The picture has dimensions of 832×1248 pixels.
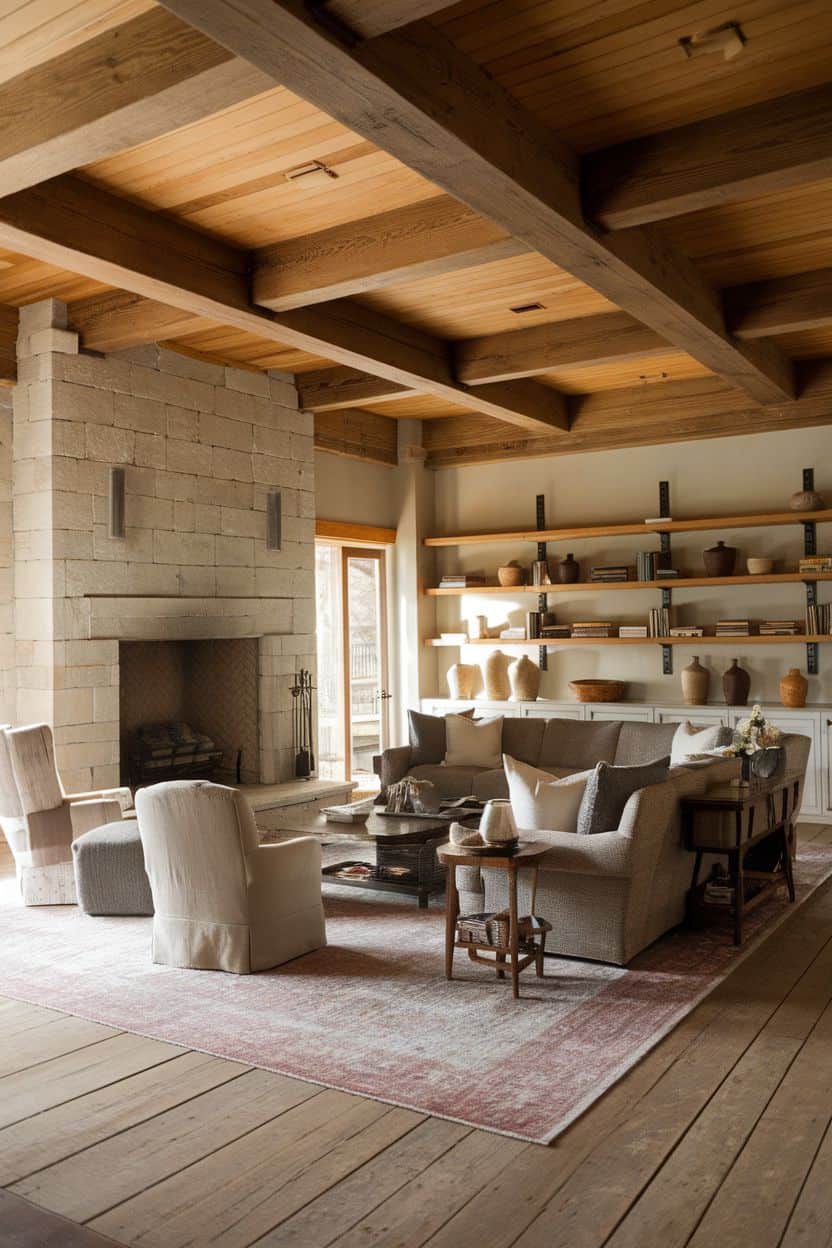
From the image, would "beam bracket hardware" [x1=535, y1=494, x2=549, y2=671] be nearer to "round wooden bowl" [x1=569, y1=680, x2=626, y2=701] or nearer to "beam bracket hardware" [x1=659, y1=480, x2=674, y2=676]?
"round wooden bowl" [x1=569, y1=680, x2=626, y2=701]

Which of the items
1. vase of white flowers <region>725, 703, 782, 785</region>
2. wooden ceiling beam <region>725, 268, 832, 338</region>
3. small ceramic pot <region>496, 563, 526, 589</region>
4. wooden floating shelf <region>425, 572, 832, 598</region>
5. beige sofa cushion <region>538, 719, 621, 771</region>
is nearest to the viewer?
vase of white flowers <region>725, 703, 782, 785</region>

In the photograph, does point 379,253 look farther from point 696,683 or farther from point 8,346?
point 696,683

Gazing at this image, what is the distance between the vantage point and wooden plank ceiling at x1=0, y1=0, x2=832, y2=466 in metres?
3.28

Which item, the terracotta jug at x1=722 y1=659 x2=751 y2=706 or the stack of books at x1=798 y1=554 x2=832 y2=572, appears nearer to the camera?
the stack of books at x1=798 y1=554 x2=832 y2=572

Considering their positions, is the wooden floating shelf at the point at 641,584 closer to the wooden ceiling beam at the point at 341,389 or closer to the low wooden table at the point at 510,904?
the wooden ceiling beam at the point at 341,389

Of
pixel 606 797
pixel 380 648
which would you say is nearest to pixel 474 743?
pixel 380 648

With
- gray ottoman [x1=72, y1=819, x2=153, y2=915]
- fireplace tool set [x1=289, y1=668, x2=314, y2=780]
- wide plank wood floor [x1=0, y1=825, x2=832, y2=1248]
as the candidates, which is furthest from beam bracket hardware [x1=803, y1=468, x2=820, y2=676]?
gray ottoman [x1=72, y1=819, x2=153, y2=915]

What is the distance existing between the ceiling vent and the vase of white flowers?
131 inches

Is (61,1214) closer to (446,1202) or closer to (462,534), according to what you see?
(446,1202)

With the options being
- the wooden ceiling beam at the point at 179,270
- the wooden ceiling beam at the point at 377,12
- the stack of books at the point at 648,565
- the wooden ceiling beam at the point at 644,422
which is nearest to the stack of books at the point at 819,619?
the stack of books at the point at 648,565

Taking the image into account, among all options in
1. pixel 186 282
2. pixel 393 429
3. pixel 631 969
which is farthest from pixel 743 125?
pixel 393 429

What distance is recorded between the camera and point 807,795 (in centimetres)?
788

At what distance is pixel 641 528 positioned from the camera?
A: 8875mm

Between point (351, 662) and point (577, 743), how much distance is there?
261cm
